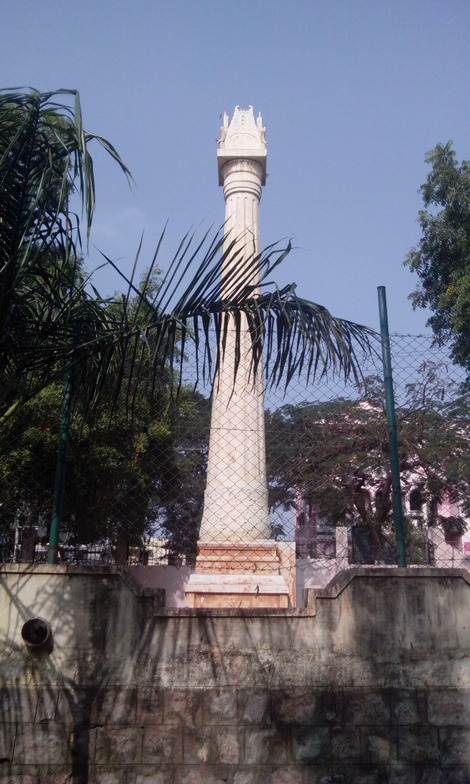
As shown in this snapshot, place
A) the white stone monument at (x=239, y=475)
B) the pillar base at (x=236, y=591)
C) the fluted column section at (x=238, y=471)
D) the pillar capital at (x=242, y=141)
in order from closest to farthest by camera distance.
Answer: the pillar base at (x=236, y=591)
the white stone monument at (x=239, y=475)
the fluted column section at (x=238, y=471)
the pillar capital at (x=242, y=141)

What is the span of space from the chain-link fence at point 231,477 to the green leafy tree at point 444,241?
82.9 inches

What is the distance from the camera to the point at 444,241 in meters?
14.0

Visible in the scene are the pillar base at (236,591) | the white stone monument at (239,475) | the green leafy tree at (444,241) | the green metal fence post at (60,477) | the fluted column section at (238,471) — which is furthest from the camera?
the green leafy tree at (444,241)

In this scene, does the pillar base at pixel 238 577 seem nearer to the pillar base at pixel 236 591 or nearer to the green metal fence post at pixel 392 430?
the pillar base at pixel 236 591

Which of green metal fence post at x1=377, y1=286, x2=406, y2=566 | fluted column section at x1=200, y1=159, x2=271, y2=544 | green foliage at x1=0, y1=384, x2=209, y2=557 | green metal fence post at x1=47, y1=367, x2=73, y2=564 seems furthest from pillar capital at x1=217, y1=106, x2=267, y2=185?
green metal fence post at x1=47, y1=367, x2=73, y2=564

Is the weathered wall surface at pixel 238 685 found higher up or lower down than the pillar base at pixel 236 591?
lower down

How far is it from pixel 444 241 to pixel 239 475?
7.35 meters

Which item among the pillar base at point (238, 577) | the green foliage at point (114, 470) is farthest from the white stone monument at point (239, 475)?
the green foliage at point (114, 470)

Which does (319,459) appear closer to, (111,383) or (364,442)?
(364,442)

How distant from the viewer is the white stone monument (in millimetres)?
7707

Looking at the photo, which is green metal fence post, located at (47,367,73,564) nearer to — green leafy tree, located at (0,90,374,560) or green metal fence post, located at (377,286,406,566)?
green leafy tree, located at (0,90,374,560)

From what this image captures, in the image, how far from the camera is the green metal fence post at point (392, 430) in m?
4.53

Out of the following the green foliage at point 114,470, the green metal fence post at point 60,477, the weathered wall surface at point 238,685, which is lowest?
the weathered wall surface at point 238,685

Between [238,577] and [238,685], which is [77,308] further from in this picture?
[238,577]
